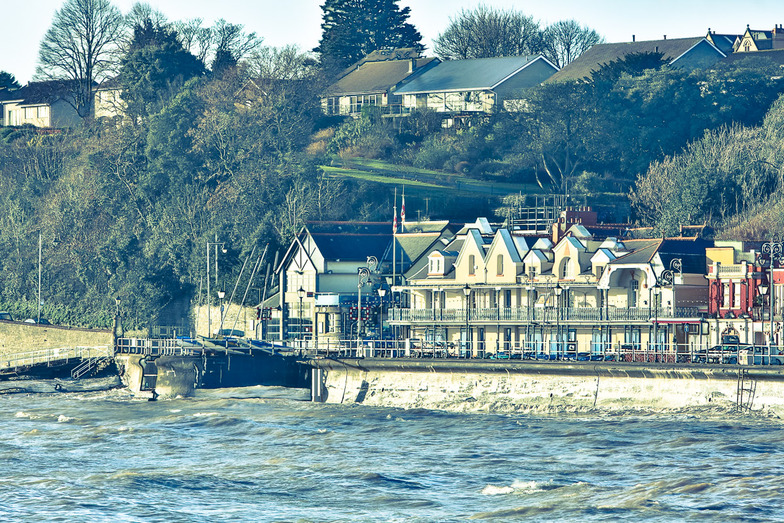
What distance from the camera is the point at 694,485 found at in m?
48.2

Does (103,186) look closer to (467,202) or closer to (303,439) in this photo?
(467,202)

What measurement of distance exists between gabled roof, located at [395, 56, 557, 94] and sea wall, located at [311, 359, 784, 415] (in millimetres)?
62449

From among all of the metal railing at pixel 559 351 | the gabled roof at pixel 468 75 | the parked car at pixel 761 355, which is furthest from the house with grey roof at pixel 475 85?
the parked car at pixel 761 355

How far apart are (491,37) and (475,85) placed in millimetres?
22525

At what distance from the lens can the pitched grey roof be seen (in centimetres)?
12875

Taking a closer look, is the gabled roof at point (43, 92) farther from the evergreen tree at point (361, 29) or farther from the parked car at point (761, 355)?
the parked car at point (761, 355)

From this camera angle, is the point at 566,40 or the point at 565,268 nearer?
the point at 565,268

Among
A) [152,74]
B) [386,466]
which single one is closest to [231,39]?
[152,74]

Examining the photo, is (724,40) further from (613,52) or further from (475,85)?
(475,85)

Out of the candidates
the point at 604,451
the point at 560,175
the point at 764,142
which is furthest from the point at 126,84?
the point at 604,451

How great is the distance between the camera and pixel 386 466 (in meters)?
54.3

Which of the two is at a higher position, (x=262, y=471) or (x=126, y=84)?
(x=126, y=84)

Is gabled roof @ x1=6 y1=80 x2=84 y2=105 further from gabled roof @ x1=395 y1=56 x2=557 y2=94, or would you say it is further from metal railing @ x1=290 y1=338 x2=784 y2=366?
metal railing @ x1=290 y1=338 x2=784 y2=366

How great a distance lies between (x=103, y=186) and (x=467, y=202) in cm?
3007
